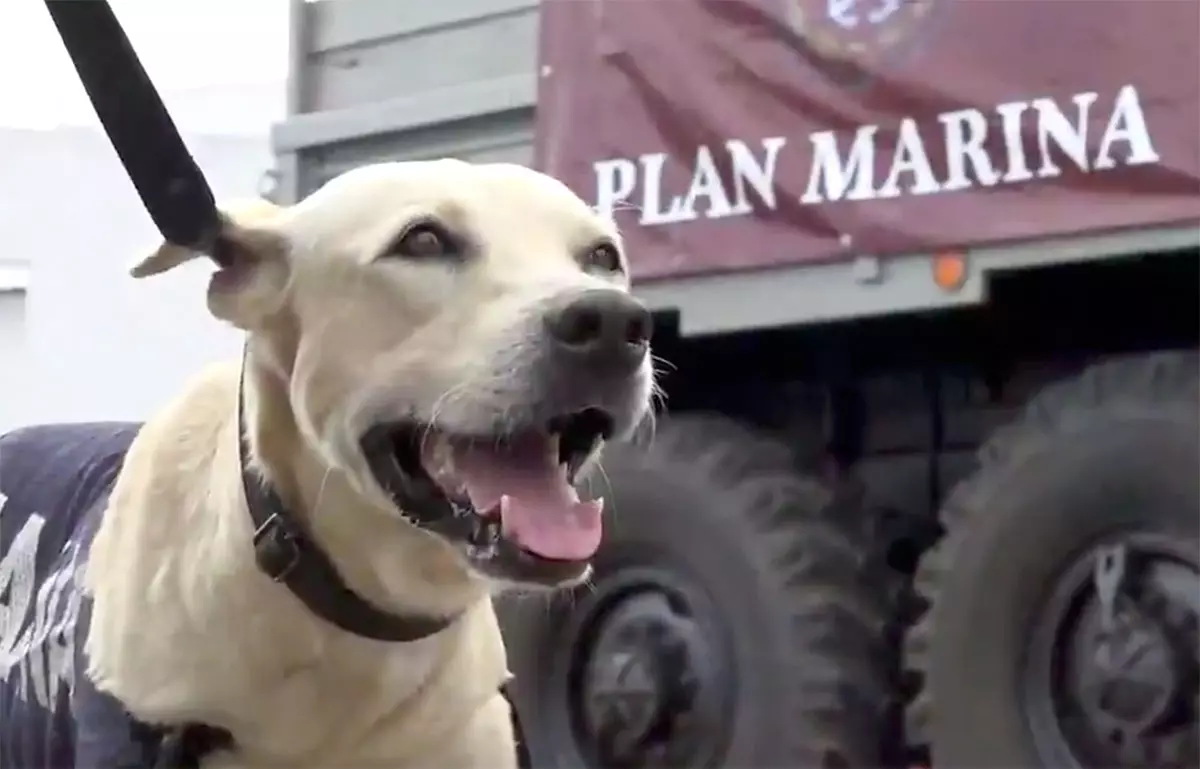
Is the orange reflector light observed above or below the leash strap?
above

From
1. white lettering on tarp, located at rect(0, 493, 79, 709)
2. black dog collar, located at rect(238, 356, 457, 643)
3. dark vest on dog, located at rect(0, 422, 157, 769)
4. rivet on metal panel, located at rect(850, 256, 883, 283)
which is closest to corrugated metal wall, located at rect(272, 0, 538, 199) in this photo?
rivet on metal panel, located at rect(850, 256, 883, 283)

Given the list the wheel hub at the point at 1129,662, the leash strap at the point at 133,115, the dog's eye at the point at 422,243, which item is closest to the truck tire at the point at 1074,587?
the wheel hub at the point at 1129,662

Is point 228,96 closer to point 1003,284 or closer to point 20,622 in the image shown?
point 1003,284

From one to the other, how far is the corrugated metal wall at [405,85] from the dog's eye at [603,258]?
1.78 m

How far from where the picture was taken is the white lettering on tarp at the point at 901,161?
3.16 metres

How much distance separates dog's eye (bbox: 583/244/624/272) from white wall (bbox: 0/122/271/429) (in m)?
4.84

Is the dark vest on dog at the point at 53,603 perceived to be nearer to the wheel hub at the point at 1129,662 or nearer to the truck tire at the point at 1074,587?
the truck tire at the point at 1074,587

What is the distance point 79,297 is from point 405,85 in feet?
11.7

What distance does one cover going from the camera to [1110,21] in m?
3.16

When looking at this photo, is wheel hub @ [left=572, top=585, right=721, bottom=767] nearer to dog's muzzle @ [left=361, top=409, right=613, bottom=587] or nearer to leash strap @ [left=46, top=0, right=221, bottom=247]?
dog's muzzle @ [left=361, top=409, right=613, bottom=587]

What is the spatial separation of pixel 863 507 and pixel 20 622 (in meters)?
1.89

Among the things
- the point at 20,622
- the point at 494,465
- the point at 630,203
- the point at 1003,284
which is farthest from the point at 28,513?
the point at 1003,284

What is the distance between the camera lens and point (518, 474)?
2160 mm

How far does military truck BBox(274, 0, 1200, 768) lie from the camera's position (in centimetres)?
325
